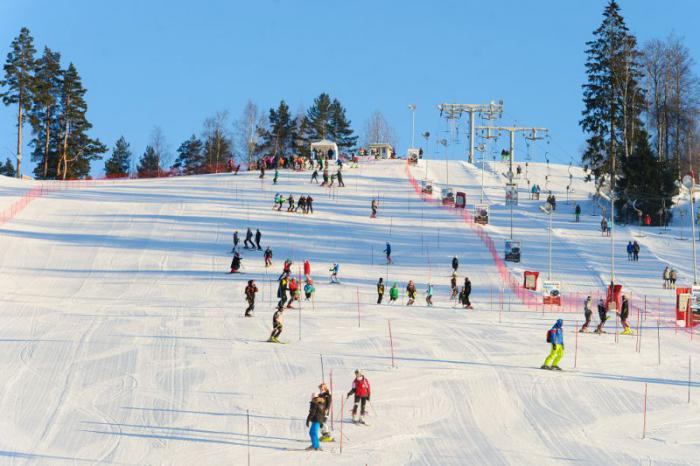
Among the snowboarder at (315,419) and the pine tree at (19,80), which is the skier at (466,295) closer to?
the snowboarder at (315,419)

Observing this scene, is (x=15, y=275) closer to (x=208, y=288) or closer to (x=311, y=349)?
(x=208, y=288)

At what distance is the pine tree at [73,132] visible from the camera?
87.5 meters

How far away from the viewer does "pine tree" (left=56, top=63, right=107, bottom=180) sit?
8750cm

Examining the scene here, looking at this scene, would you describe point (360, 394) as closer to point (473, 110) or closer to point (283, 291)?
point (283, 291)

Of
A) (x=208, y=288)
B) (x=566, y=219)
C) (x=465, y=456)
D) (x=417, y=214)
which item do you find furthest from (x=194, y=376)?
(x=566, y=219)

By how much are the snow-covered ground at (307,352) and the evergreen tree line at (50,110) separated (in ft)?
101

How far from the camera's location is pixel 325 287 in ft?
119

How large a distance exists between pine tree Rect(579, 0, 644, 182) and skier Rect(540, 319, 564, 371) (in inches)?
1862

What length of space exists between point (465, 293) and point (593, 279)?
34.7 ft

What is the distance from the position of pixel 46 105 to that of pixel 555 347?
2685 inches

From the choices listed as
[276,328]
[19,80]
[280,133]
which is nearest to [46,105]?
[19,80]

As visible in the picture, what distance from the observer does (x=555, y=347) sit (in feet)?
75.6

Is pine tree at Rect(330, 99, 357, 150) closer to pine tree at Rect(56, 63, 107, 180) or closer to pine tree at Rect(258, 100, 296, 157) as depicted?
pine tree at Rect(258, 100, 296, 157)

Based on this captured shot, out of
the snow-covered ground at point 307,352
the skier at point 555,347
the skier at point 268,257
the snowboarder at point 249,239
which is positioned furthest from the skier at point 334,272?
the skier at point 555,347
